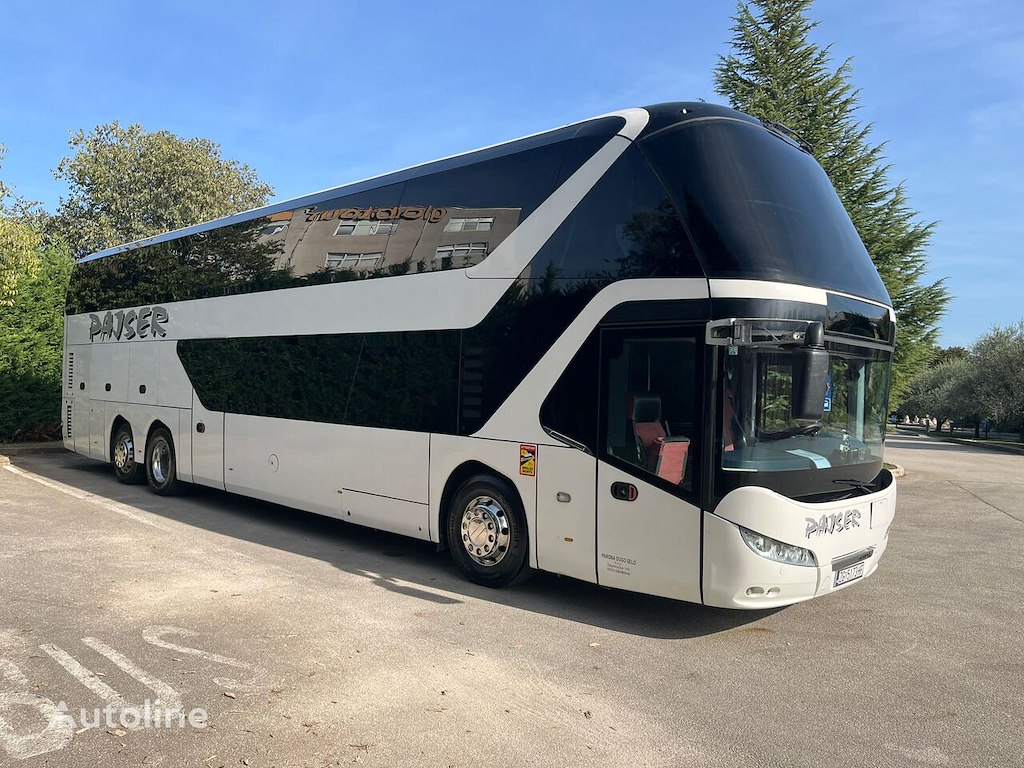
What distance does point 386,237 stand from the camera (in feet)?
26.5

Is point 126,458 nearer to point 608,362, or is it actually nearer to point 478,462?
point 478,462

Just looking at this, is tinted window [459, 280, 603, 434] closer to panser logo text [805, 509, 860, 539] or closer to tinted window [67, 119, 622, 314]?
tinted window [67, 119, 622, 314]

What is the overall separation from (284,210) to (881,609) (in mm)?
8114

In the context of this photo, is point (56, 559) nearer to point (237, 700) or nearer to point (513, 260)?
point (237, 700)

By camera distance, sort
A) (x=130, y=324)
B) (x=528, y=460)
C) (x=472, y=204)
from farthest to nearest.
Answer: (x=130, y=324), (x=472, y=204), (x=528, y=460)

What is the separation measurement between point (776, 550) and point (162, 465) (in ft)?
32.4

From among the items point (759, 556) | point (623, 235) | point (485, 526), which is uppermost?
point (623, 235)

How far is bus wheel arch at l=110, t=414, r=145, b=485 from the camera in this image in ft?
41.7

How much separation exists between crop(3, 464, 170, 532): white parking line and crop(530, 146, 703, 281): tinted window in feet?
20.3

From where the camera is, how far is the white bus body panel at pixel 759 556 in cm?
532

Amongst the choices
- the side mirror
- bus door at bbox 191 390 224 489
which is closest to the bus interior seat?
the side mirror

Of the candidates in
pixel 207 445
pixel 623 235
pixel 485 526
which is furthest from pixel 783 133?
pixel 207 445

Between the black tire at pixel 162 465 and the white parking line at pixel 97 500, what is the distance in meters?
0.81

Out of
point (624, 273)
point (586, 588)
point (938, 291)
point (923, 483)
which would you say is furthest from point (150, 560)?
point (938, 291)
